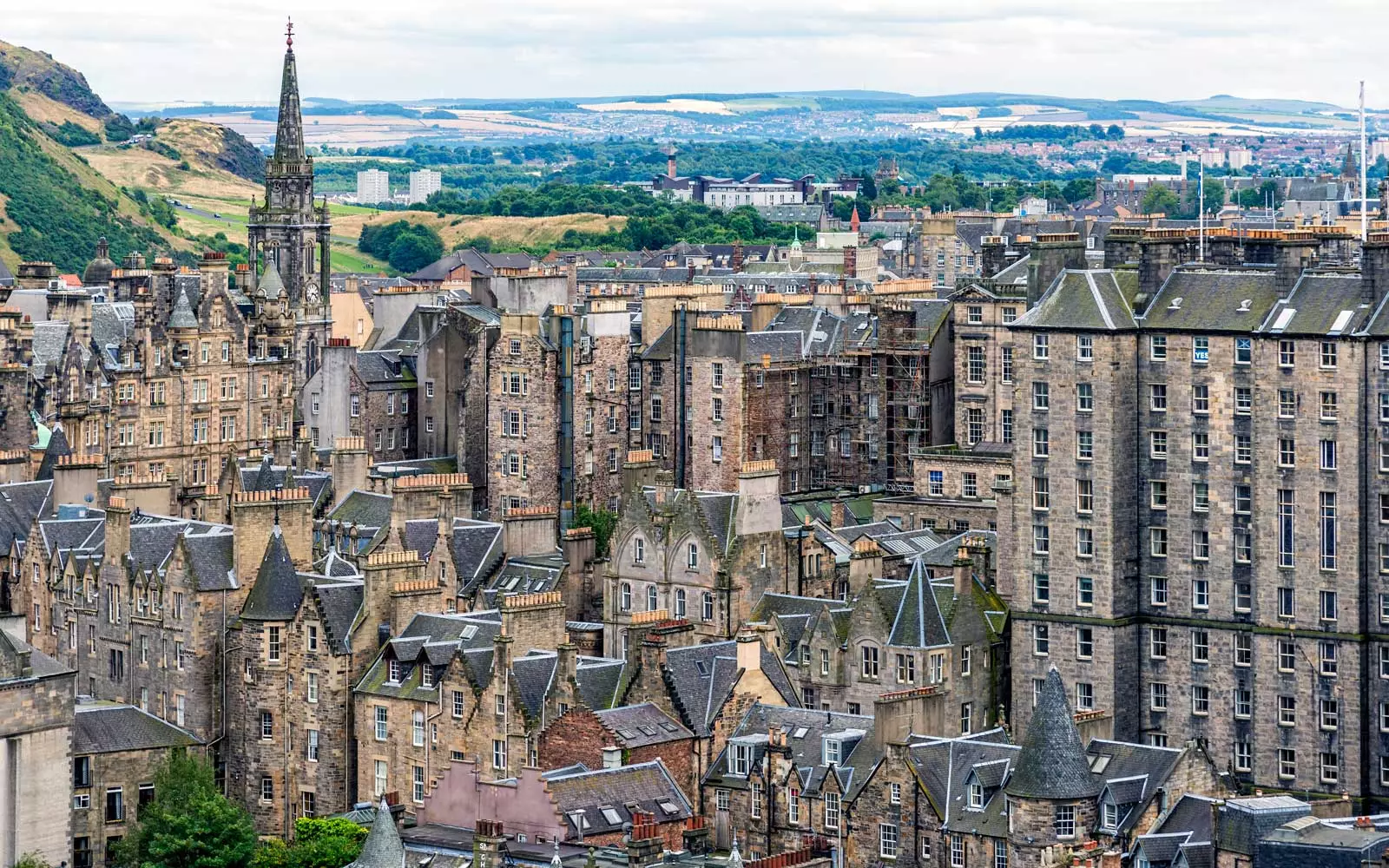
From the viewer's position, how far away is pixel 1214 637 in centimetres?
11719

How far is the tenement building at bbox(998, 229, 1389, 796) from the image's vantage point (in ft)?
373

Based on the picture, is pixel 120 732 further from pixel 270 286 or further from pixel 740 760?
pixel 270 286

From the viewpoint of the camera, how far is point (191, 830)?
11275 cm

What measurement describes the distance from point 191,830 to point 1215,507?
40766mm

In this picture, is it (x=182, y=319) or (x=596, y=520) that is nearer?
(x=596, y=520)

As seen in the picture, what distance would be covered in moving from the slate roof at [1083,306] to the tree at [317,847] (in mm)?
32887

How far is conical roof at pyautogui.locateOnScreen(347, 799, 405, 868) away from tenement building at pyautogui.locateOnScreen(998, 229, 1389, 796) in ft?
92.2

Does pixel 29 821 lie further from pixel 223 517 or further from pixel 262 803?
pixel 223 517

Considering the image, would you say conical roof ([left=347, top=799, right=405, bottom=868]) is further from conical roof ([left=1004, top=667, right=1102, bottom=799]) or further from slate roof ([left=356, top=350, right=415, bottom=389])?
slate roof ([left=356, top=350, right=415, bottom=389])

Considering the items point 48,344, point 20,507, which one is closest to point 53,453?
point 20,507

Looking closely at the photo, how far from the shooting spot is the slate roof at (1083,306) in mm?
118375

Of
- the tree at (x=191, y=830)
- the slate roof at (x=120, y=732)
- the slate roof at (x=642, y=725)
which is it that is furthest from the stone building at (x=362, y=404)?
the slate roof at (x=642, y=725)

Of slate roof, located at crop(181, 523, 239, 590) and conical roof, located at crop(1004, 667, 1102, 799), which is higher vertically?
slate roof, located at crop(181, 523, 239, 590)

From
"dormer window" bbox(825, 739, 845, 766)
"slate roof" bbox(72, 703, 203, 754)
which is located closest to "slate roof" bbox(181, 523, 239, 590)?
"slate roof" bbox(72, 703, 203, 754)
